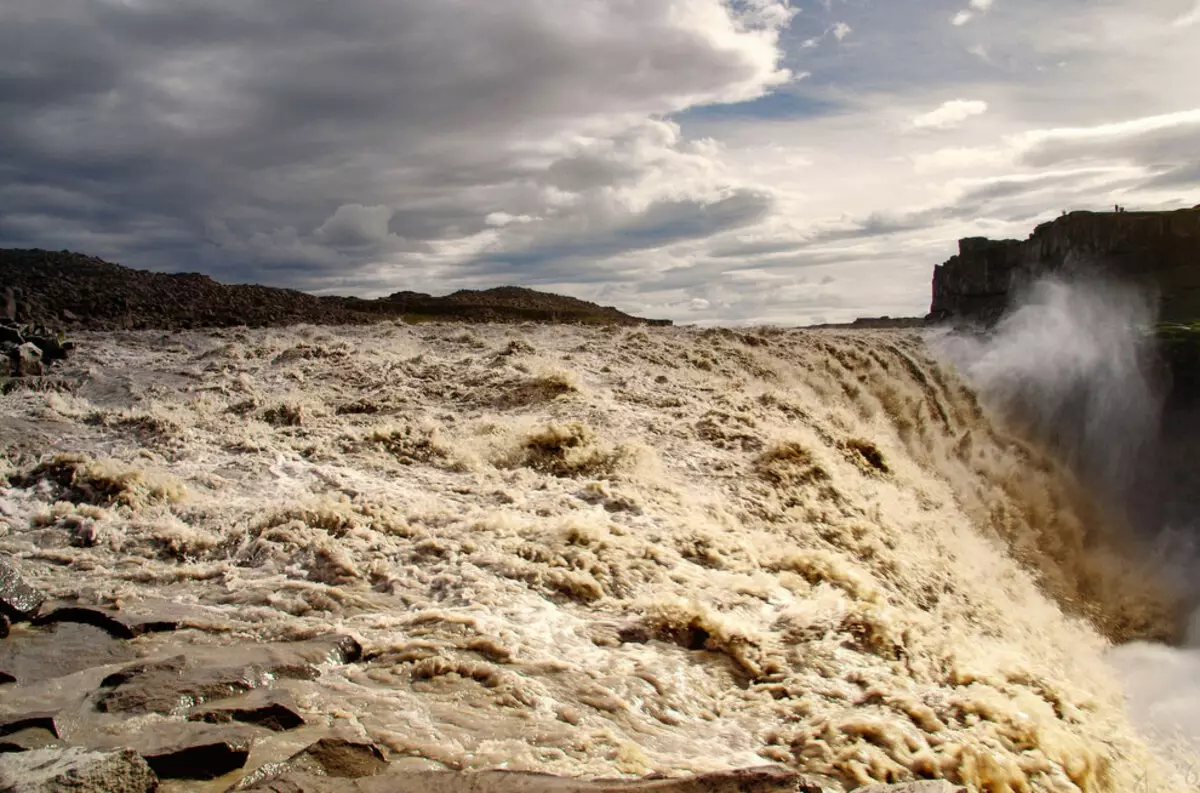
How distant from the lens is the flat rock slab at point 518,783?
3.35 meters

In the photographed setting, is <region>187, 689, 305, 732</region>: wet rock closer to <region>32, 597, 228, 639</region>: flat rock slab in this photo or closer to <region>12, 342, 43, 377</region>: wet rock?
<region>32, 597, 228, 639</region>: flat rock slab

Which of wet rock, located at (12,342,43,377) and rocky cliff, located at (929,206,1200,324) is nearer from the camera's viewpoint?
wet rock, located at (12,342,43,377)

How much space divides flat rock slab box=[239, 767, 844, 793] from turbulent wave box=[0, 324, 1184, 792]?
415 millimetres

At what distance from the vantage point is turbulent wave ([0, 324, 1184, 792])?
4.84 metres

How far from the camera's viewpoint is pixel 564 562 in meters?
6.95

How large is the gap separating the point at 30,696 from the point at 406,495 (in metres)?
4.45

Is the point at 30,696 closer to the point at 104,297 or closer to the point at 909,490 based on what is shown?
the point at 909,490

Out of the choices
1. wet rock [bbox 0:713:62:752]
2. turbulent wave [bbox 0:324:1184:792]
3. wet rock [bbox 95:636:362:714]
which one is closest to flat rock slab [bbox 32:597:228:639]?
A: turbulent wave [bbox 0:324:1184:792]

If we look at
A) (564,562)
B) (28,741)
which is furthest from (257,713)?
(564,562)

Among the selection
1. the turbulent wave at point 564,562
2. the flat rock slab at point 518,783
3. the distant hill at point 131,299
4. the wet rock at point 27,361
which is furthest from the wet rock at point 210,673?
the distant hill at point 131,299

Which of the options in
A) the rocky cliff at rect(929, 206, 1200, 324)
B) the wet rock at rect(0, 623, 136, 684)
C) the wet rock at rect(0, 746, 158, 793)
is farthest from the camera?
the rocky cliff at rect(929, 206, 1200, 324)

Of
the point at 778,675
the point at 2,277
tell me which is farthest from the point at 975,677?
the point at 2,277

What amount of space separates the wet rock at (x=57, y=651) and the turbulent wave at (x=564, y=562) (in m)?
0.66

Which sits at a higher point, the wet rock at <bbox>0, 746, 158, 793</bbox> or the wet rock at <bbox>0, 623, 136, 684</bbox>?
the wet rock at <bbox>0, 746, 158, 793</bbox>
